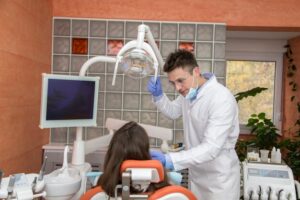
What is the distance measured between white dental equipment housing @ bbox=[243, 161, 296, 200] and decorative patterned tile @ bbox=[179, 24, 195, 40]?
1.13 m

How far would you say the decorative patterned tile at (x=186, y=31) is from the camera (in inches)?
102

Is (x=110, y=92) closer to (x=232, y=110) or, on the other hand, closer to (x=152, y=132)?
(x=152, y=132)

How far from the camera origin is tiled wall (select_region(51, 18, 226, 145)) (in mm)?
2596

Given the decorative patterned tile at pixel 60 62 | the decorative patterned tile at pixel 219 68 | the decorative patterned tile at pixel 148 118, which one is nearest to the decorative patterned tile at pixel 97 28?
the decorative patterned tile at pixel 60 62

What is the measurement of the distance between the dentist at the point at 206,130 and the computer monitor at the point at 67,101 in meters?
0.40

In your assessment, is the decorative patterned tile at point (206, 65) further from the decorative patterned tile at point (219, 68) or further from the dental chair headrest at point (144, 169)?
the dental chair headrest at point (144, 169)

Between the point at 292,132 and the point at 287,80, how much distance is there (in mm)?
629

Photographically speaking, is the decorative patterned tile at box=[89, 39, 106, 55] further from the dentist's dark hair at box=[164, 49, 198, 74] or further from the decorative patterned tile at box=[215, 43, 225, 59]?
the dentist's dark hair at box=[164, 49, 198, 74]

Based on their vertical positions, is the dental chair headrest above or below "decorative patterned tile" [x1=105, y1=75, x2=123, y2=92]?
below

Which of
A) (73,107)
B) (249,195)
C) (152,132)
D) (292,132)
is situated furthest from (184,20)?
(292,132)

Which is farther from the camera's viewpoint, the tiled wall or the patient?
the tiled wall

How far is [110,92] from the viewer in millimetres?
2629

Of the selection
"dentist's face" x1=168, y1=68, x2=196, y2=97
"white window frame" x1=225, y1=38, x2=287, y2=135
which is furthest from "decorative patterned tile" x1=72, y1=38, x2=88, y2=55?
"white window frame" x1=225, y1=38, x2=287, y2=135

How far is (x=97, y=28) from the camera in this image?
8.53 feet
